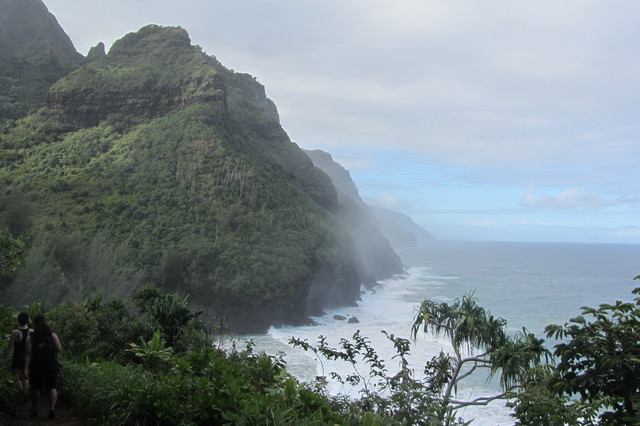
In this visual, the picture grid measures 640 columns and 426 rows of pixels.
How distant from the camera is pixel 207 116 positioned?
51.0 m

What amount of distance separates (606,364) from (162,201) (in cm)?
3968

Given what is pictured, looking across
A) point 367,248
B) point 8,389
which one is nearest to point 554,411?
point 8,389

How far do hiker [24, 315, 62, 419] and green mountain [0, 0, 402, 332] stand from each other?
634 inches

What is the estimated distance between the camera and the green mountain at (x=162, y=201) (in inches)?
1195

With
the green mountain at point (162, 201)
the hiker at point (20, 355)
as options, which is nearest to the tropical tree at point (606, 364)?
the hiker at point (20, 355)

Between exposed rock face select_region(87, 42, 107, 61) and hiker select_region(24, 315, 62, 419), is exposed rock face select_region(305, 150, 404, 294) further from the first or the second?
hiker select_region(24, 315, 62, 419)

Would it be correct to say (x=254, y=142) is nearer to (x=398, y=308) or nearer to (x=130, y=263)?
(x=398, y=308)

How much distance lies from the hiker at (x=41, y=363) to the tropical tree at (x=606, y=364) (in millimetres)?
5778

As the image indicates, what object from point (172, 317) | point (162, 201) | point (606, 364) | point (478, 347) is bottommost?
point (478, 347)

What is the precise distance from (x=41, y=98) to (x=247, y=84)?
121ft

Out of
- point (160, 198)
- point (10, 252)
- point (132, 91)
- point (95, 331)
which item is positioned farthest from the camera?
point (132, 91)

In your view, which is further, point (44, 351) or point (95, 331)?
point (95, 331)

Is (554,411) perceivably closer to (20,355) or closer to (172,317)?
(20,355)

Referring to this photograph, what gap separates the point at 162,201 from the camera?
40688 mm
